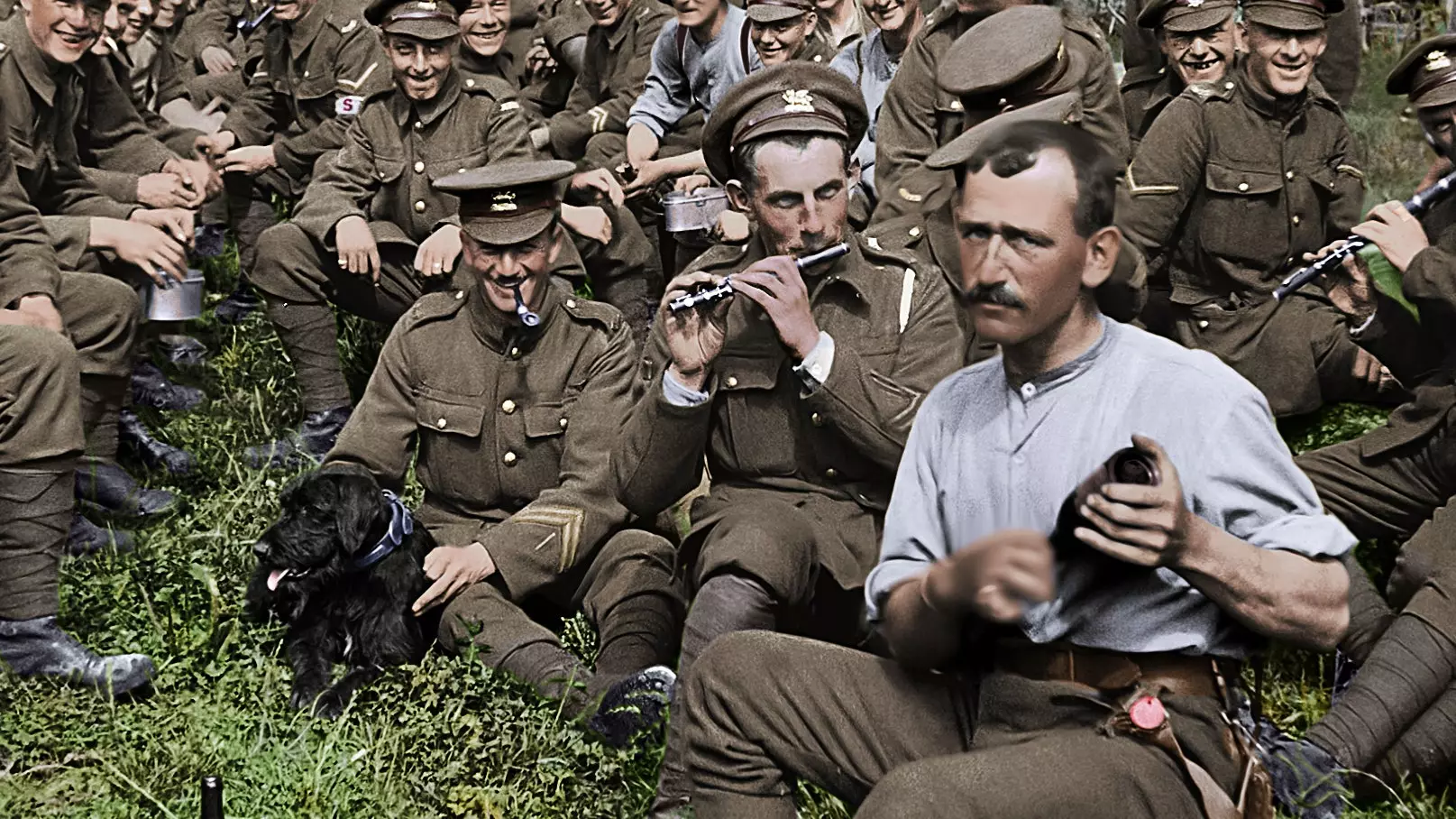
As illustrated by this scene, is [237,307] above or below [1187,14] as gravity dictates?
below

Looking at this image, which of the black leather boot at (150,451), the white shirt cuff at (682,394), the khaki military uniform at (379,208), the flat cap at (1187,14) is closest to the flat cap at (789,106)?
the white shirt cuff at (682,394)

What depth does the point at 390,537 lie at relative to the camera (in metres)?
5.77

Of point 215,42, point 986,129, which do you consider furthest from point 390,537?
point 215,42

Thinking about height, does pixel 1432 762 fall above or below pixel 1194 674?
below

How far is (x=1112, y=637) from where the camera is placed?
10.5 ft

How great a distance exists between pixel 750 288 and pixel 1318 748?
6.23 ft

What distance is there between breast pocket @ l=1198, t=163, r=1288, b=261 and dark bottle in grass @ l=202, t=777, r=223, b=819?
4.30m

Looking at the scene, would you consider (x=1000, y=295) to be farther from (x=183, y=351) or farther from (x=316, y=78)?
(x=316, y=78)

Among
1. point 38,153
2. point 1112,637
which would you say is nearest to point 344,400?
point 38,153

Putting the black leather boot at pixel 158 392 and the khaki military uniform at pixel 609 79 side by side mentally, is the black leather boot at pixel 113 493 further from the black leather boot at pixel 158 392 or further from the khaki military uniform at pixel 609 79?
the khaki military uniform at pixel 609 79

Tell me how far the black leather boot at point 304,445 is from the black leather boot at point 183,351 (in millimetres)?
1140

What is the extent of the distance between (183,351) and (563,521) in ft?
13.6

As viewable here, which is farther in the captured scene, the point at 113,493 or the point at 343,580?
the point at 113,493

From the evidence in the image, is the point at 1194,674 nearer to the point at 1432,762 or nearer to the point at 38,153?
the point at 1432,762
